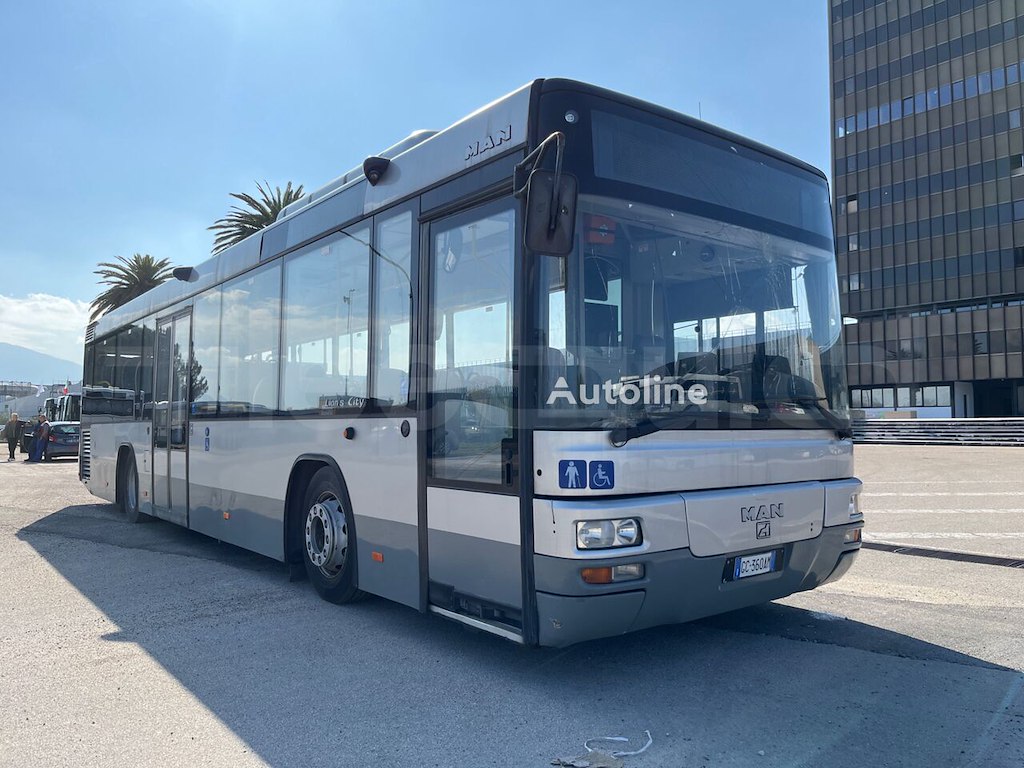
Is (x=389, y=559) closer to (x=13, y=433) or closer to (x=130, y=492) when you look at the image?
(x=130, y=492)

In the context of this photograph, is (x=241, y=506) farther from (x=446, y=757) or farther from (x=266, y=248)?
(x=446, y=757)

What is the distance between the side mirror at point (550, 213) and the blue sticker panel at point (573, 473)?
1074mm

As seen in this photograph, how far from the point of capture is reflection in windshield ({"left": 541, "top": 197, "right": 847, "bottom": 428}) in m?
4.45

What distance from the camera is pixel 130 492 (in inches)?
466

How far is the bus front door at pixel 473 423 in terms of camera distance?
4.66m

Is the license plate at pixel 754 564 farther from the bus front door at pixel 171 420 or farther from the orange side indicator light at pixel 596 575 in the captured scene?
the bus front door at pixel 171 420

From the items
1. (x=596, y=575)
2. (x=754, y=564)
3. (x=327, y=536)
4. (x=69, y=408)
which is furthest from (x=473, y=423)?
(x=69, y=408)

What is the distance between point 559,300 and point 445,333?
1042 mm

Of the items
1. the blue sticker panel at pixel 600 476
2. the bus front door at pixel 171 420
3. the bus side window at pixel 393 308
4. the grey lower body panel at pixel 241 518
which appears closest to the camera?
the blue sticker panel at pixel 600 476

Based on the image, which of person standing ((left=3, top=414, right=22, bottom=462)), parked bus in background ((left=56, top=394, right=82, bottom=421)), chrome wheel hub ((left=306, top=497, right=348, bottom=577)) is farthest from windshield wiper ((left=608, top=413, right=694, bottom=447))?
person standing ((left=3, top=414, right=22, bottom=462))

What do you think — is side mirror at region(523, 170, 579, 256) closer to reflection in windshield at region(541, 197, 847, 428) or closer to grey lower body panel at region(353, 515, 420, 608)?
reflection in windshield at region(541, 197, 847, 428)

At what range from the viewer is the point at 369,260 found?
6.21 meters

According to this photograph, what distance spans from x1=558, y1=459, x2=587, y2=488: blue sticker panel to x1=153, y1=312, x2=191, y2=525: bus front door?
20.9 feet

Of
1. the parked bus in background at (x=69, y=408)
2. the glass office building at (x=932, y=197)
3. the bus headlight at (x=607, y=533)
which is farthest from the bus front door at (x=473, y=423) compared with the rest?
the glass office building at (x=932, y=197)
